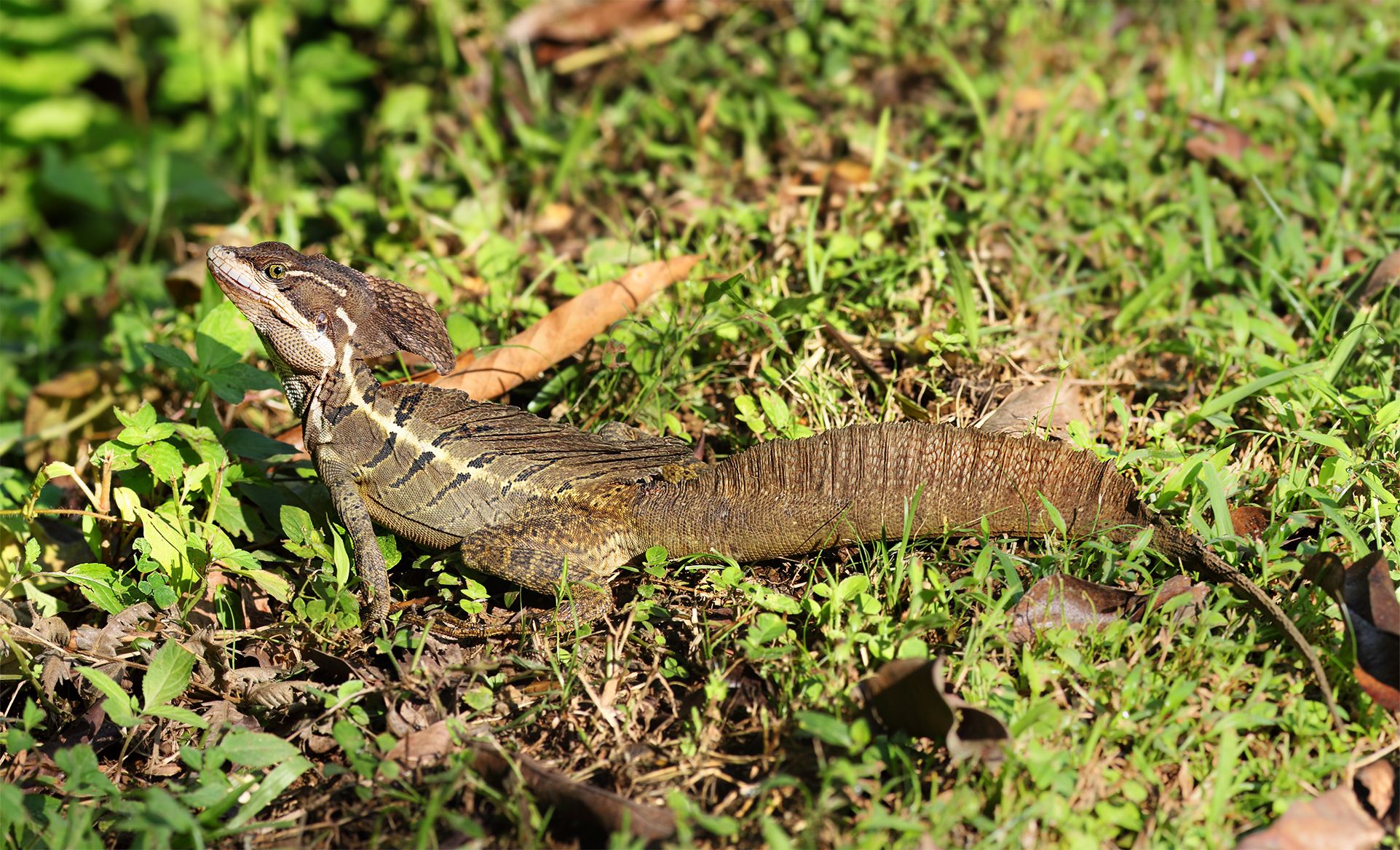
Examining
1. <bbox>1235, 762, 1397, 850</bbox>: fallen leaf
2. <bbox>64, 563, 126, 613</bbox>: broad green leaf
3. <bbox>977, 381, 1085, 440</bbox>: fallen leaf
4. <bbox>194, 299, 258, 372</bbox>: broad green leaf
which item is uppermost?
<bbox>194, 299, 258, 372</bbox>: broad green leaf

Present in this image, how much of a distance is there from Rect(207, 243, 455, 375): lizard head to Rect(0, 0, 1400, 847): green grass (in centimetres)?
33

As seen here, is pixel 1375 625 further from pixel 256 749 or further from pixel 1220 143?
pixel 1220 143

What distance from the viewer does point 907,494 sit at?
11.6ft

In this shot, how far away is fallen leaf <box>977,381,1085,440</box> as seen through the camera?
166 inches

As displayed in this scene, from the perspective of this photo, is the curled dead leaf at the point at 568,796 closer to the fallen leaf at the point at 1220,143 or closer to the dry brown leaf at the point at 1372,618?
the dry brown leaf at the point at 1372,618

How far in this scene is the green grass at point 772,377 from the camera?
10.3ft

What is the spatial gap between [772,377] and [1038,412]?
1.03 m

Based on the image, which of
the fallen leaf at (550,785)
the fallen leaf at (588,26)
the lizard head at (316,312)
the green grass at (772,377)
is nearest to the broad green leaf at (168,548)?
the green grass at (772,377)

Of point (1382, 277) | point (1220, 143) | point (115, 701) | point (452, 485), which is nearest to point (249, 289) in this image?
point (452, 485)

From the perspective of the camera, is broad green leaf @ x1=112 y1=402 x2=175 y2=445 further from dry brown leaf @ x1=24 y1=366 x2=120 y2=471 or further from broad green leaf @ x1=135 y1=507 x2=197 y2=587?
dry brown leaf @ x1=24 y1=366 x2=120 y2=471

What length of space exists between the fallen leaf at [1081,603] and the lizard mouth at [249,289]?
2712mm

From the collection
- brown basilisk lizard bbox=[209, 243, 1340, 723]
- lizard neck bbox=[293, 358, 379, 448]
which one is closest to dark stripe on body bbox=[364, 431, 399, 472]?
brown basilisk lizard bbox=[209, 243, 1340, 723]

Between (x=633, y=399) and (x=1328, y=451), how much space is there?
2.61 m

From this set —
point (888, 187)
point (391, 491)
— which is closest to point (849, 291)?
point (888, 187)
